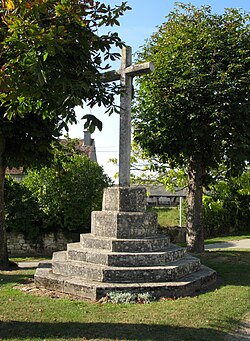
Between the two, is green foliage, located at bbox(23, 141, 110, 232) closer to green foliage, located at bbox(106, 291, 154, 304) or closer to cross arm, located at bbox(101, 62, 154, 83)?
cross arm, located at bbox(101, 62, 154, 83)

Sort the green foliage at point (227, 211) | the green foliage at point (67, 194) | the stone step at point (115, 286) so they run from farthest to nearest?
the green foliage at point (227, 211) → the green foliage at point (67, 194) → the stone step at point (115, 286)

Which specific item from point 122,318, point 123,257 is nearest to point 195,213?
A: point 123,257

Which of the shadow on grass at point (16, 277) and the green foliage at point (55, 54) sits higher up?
the green foliage at point (55, 54)

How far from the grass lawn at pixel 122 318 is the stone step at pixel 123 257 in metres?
0.94

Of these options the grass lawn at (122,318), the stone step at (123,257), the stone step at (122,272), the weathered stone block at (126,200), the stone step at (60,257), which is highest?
the weathered stone block at (126,200)

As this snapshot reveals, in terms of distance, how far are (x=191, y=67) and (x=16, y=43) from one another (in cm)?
751

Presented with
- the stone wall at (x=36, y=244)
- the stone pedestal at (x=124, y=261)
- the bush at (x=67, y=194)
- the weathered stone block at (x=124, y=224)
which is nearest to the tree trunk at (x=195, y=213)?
the stone pedestal at (x=124, y=261)

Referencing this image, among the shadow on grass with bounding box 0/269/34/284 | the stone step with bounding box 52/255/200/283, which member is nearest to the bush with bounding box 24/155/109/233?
the shadow on grass with bounding box 0/269/34/284

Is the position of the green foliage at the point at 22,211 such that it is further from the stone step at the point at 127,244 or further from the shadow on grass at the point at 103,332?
the shadow on grass at the point at 103,332

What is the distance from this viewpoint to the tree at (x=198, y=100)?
35.8 ft

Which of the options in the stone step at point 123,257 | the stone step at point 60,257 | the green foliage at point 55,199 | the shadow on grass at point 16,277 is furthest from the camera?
the green foliage at point 55,199

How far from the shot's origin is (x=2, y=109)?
30.1 feet

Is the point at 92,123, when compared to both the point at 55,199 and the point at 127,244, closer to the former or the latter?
the point at 127,244

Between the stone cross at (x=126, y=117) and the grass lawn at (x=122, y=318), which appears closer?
the grass lawn at (x=122, y=318)
